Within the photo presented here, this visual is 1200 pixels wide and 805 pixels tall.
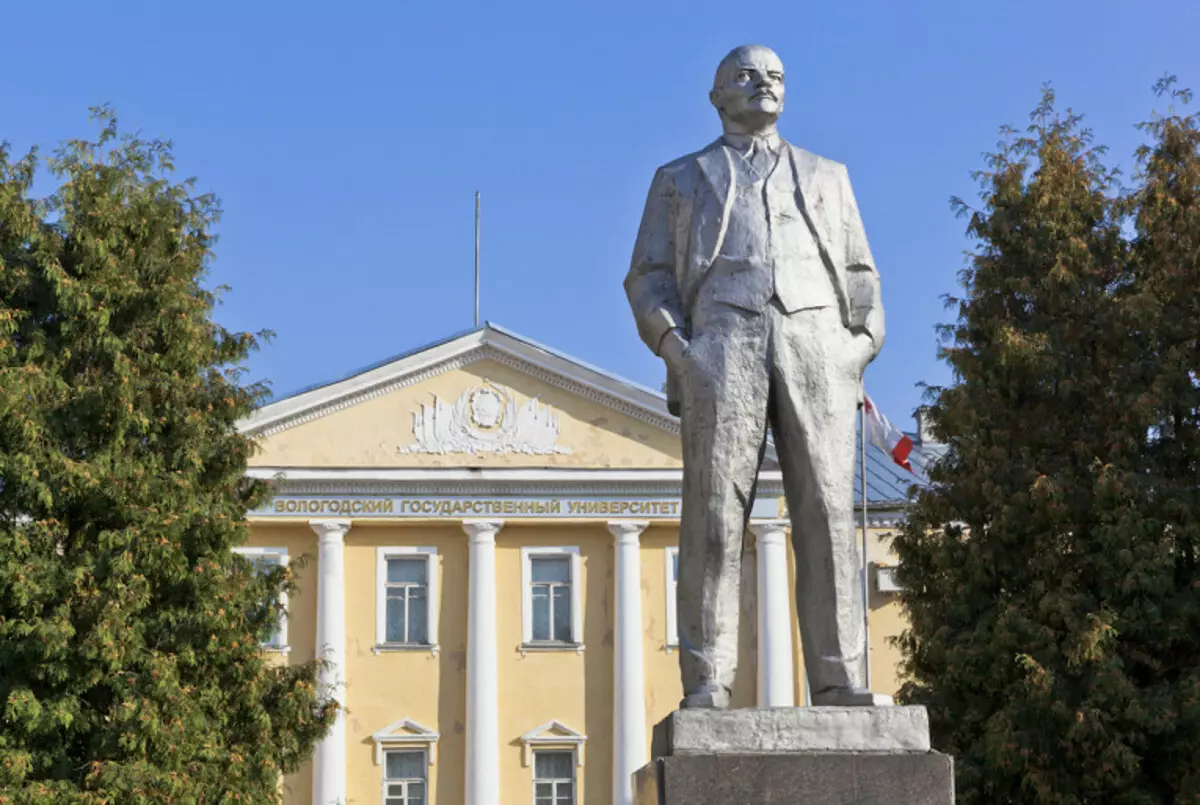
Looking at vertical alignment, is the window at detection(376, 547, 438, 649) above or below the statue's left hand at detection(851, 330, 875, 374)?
above

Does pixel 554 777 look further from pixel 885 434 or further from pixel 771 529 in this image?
pixel 885 434

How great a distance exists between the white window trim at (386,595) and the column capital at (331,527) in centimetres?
71

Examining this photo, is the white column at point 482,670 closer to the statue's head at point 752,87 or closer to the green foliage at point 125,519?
the green foliage at point 125,519

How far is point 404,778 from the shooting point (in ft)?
99.6

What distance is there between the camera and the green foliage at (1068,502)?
54.5ft

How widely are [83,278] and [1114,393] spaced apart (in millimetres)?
9627

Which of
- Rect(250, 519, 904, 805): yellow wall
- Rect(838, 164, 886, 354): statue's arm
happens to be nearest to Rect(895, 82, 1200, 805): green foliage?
Rect(838, 164, 886, 354): statue's arm

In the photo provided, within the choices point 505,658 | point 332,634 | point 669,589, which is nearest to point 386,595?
point 332,634

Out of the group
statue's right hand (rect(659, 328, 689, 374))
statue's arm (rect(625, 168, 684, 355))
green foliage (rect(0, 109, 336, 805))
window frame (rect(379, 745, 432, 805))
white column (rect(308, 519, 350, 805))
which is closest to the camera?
statue's right hand (rect(659, 328, 689, 374))

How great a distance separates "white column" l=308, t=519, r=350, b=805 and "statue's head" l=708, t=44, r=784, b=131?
23.7 m

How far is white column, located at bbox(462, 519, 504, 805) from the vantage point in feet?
98.7

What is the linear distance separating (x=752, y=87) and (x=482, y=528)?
24.7m

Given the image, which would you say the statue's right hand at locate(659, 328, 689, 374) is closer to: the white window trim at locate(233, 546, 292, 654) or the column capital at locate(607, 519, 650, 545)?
the white window trim at locate(233, 546, 292, 654)

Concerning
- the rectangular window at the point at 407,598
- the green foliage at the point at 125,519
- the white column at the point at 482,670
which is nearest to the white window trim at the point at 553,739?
the white column at the point at 482,670
